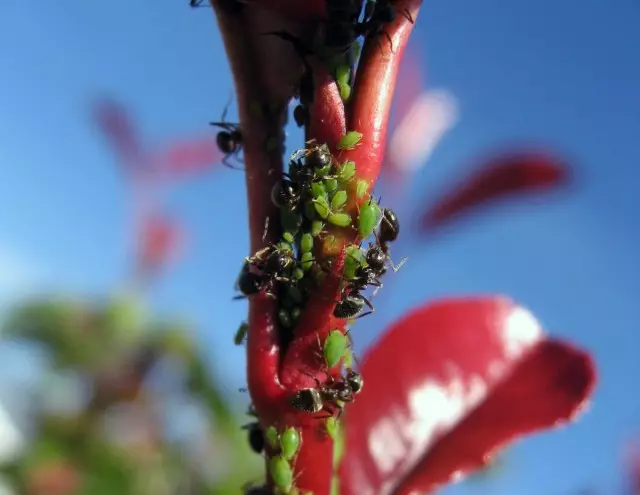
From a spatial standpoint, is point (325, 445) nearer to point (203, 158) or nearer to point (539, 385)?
point (539, 385)

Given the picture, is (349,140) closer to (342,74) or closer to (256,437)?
(342,74)

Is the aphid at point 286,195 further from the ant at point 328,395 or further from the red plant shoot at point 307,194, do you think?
the ant at point 328,395

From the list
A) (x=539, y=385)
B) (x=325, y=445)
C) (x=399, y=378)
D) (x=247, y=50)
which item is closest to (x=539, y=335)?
(x=539, y=385)

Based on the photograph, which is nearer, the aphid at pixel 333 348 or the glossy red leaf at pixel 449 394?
the aphid at pixel 333 348

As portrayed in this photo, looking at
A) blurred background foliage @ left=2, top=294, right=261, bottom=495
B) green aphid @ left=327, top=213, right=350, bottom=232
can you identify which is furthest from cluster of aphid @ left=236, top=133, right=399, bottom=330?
blurred background foliage @ left=2, top=294, right=261, bottom=495

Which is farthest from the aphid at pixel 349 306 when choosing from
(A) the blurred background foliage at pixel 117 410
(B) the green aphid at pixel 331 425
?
(A) the blurred background foliage at pixel 117 410

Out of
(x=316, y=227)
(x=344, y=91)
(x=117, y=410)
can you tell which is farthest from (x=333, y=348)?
(x=117, y=410)
